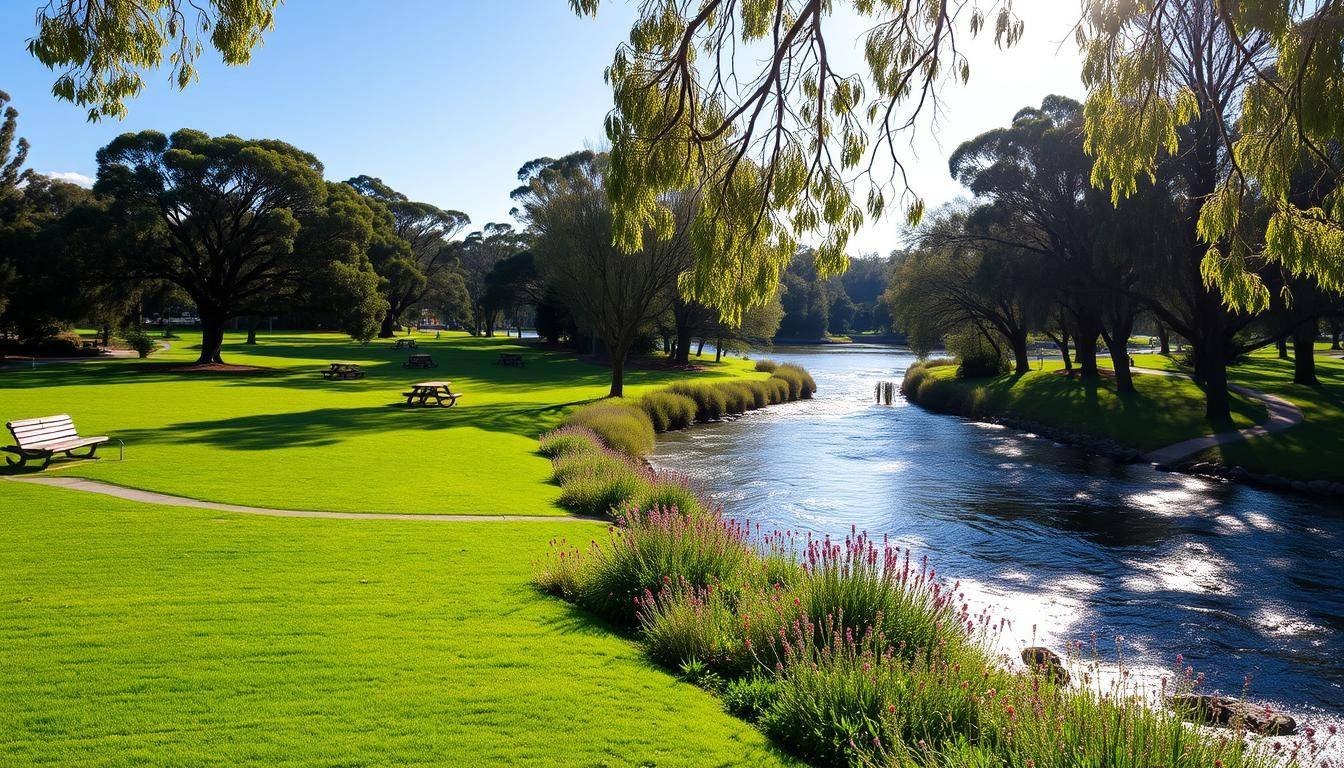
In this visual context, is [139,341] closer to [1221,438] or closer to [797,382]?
[797,382]

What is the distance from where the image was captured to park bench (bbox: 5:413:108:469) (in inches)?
598

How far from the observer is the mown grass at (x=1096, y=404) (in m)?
31.0

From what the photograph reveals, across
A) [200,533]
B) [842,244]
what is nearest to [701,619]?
[842,244]

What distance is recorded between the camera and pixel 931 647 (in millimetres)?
7520

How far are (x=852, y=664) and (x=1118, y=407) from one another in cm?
3427

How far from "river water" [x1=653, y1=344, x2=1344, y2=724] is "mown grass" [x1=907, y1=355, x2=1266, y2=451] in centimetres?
320

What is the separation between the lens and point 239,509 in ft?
42.8

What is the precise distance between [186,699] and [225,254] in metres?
45.9

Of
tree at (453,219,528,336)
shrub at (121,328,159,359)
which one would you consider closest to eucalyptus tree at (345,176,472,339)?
tree at (453,219,528,336)

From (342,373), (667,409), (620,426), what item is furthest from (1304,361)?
(342,373)

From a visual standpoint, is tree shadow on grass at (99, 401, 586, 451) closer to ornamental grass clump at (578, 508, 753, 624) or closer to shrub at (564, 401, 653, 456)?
shrub at (564, 401, 653, 456)

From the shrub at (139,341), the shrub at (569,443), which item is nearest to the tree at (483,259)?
the shrub at (139,341)

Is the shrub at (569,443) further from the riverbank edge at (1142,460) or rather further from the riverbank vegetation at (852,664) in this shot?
the riverbank edge at (1142,460)

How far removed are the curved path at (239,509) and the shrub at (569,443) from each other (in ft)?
23.6
